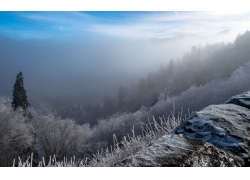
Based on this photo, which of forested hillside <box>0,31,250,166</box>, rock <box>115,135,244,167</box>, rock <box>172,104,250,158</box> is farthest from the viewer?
forested hillside <box>0,31,250,166</box>

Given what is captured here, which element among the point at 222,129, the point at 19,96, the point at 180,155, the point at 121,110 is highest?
the point at 19,96

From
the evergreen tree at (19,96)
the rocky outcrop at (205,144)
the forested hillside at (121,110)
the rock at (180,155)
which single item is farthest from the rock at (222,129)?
the evergreen tree at (19,96)

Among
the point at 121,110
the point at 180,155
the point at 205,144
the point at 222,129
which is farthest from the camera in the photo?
the point at 121,110

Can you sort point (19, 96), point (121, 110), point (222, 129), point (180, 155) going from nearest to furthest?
point (180, 155), point (222, 129), point (19, 96), point (121, 110)

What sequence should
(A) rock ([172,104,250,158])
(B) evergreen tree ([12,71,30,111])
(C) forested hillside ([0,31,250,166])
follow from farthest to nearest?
1. (B) evergreen tree ([12,71,30,111])
2. (C) forested hillside ([0,31,250,166])
3. (A) rock ([172,104,250,158])

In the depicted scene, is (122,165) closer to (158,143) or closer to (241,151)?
(158,143)

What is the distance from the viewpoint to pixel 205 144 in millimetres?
1978

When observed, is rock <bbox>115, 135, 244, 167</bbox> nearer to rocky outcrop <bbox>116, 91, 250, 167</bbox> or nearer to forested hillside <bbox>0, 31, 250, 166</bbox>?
rocky outcrop <bbox>116, 91, 250, 167</bbox>

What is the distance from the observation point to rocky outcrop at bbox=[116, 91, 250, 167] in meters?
1.71

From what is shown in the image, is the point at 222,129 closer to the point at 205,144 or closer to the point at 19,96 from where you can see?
the point at 205,144

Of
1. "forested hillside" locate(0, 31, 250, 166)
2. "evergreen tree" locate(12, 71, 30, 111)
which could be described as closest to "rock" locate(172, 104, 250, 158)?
"forested hillside" locate(0, 31, 250, 166)

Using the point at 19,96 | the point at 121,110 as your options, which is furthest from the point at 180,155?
the point at 121,110
